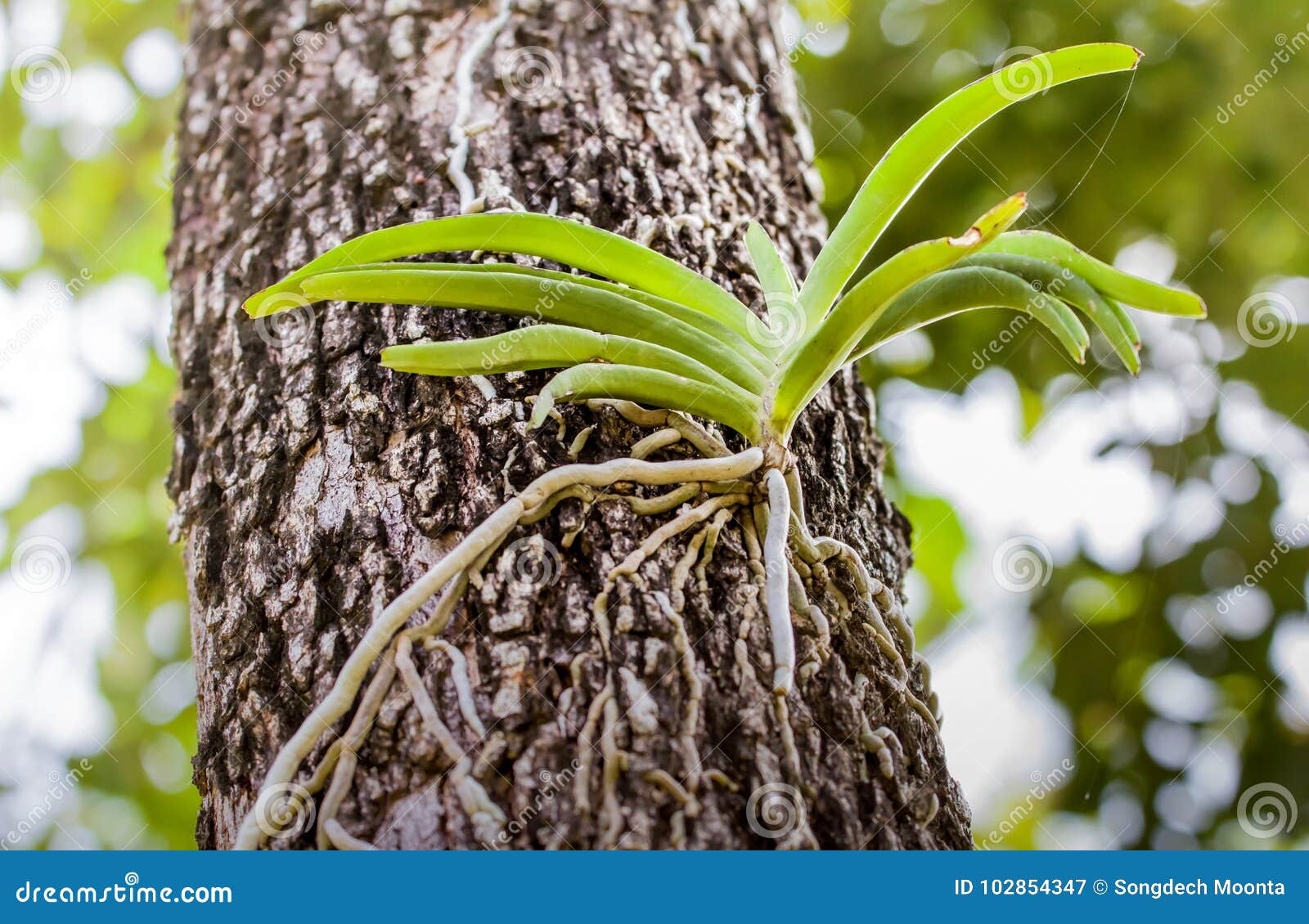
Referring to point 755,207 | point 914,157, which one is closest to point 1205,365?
point 755,207

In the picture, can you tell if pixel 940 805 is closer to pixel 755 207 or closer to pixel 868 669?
pixel 868 669

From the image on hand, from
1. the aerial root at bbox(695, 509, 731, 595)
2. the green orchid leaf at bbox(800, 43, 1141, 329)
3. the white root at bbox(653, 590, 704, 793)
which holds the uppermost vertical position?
the green orchid leaf at bbox(800, 43, 1141, 329)

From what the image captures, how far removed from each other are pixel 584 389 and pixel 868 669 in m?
0.41

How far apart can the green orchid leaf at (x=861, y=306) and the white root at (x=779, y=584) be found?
0.09 m

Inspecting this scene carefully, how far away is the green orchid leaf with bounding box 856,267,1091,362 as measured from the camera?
1011mm

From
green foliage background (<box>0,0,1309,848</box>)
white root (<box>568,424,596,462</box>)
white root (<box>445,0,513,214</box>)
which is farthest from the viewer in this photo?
green foliage background (<box>0,0,1309,848</box>)

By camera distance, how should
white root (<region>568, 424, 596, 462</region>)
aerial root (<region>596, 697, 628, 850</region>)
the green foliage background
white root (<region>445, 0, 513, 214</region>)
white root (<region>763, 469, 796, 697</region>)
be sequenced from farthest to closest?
1. the green foliage background
2. white root (<region>445, 0, 513, 214</region>)
3. white root (<region>568, 424, 596, 462</region>)
4. white root (<region>763, 469, 796, 697</region>)
5. aerial root (<region>596, 697, 628, 850</region>)

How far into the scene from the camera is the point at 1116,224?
8.16 ft

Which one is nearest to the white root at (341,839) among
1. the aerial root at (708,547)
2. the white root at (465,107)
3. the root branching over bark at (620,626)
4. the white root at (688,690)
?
the root branching over bark at (620,626)

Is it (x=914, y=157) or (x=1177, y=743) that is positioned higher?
(x=914, y=157)

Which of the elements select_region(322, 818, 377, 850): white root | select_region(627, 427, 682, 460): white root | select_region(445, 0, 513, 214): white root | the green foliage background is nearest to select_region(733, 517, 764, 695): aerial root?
select_region(627, 427, 682, 460): white root

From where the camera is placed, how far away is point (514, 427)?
1.04 m

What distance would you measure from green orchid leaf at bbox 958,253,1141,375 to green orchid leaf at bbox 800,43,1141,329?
0.11 m

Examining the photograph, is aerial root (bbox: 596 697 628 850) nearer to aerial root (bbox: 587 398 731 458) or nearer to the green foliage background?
aerial root (bbox: 587 398 731 458)
